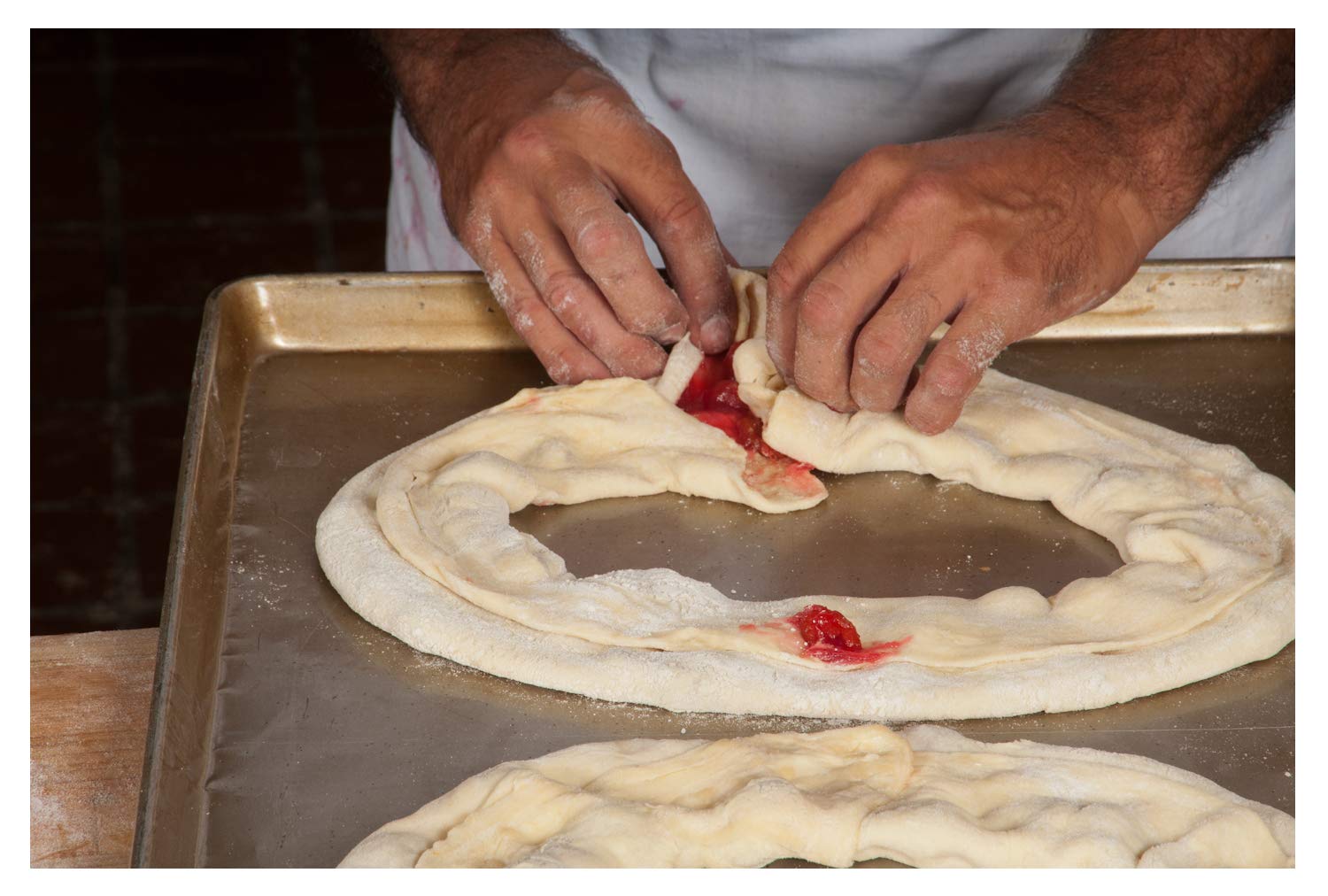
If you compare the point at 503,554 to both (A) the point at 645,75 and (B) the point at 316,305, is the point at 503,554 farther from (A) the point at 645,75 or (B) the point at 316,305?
(A) the point at 645,75

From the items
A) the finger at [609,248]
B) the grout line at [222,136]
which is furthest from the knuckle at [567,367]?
the grout line at [222,136]

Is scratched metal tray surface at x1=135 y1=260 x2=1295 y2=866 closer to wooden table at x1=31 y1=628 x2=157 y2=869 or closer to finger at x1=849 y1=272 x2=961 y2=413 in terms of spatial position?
wooden table at x1=31 y1=628 x2=157 y2=869

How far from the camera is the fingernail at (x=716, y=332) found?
2.16m

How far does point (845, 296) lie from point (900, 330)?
0.09 m

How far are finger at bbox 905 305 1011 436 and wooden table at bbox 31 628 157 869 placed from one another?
1.08m

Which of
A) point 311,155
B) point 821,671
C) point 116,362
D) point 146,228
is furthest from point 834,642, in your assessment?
point 311,155

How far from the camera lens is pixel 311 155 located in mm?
5117

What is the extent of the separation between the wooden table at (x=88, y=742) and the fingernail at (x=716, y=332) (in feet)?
2.89

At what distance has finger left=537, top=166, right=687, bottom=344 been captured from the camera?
80.5 inches

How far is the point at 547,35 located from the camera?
2424 mm

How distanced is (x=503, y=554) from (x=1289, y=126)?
1.62m

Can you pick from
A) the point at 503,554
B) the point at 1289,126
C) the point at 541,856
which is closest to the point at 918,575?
the point at 503,554

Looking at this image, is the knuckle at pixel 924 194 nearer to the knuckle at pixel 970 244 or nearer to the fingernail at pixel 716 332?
the knuckle at pixel 970 244

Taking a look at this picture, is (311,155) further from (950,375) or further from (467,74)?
(950,375)
